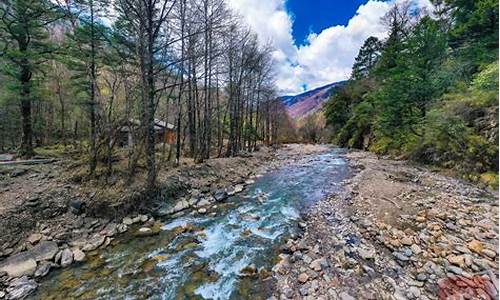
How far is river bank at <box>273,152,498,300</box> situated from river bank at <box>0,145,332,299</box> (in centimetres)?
399

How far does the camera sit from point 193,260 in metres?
4.77

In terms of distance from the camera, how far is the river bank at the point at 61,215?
4.48 metres

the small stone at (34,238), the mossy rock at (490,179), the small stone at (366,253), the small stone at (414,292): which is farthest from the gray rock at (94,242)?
the mossy rock at (490,179)

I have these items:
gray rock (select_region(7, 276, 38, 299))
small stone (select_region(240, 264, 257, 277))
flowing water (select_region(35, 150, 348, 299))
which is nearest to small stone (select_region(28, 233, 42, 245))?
gray rock (select_region(7, 276, 38, 299))

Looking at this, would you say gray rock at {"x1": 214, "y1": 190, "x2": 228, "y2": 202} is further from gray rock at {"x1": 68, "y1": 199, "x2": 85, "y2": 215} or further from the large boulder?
the large boulder

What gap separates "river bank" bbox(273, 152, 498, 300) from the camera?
3496mm

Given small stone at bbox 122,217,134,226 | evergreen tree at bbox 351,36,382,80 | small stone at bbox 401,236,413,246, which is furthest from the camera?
evergreen tree at bbox 351,36,382,80

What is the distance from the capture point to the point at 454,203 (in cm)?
624

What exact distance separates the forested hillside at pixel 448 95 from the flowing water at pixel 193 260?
267 inches

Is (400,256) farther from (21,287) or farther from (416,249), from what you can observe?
(21,287)

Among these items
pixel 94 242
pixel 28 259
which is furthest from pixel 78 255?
pixel 28 259

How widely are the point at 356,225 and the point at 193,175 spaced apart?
7021mm

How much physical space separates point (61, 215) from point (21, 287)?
241 cm

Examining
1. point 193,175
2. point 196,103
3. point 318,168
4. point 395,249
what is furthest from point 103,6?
point 318,168
